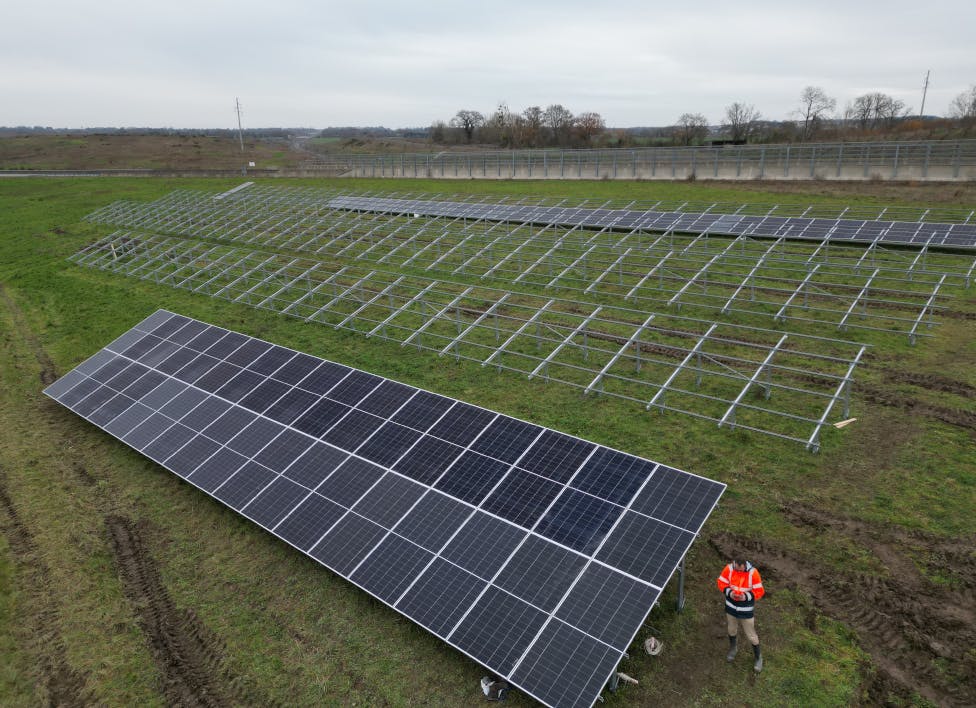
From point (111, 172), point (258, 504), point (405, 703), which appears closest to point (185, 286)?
point (258, 504)

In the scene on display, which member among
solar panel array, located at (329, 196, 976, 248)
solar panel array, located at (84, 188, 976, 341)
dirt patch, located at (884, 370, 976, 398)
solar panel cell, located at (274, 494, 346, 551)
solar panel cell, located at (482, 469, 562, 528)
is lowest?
solar panel cell, located at (274, 494, 346, 551)

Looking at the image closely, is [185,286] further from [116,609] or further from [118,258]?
[116,609]

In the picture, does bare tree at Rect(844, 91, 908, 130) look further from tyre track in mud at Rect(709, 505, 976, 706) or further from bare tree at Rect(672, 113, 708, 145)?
tyre track in mud at Rect(709, 505, 976, 706)

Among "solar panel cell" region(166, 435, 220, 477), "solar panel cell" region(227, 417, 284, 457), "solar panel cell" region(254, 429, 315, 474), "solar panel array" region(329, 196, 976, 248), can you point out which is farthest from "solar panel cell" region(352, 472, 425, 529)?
"solar panel array" region(329, 196, 976, 248)

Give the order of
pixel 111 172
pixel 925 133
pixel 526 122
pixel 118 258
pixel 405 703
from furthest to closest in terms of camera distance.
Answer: pixel 526 122
pixel 111 172
pixel 925 133
pixel 118 258
pixel 405 703

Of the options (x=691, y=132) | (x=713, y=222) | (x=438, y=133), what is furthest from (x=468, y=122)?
(x=713, y=222)

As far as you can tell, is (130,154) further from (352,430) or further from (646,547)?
(646,547)

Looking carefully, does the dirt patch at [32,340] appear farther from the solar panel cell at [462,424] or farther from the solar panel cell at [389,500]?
the solar panel cell at [462,424]
